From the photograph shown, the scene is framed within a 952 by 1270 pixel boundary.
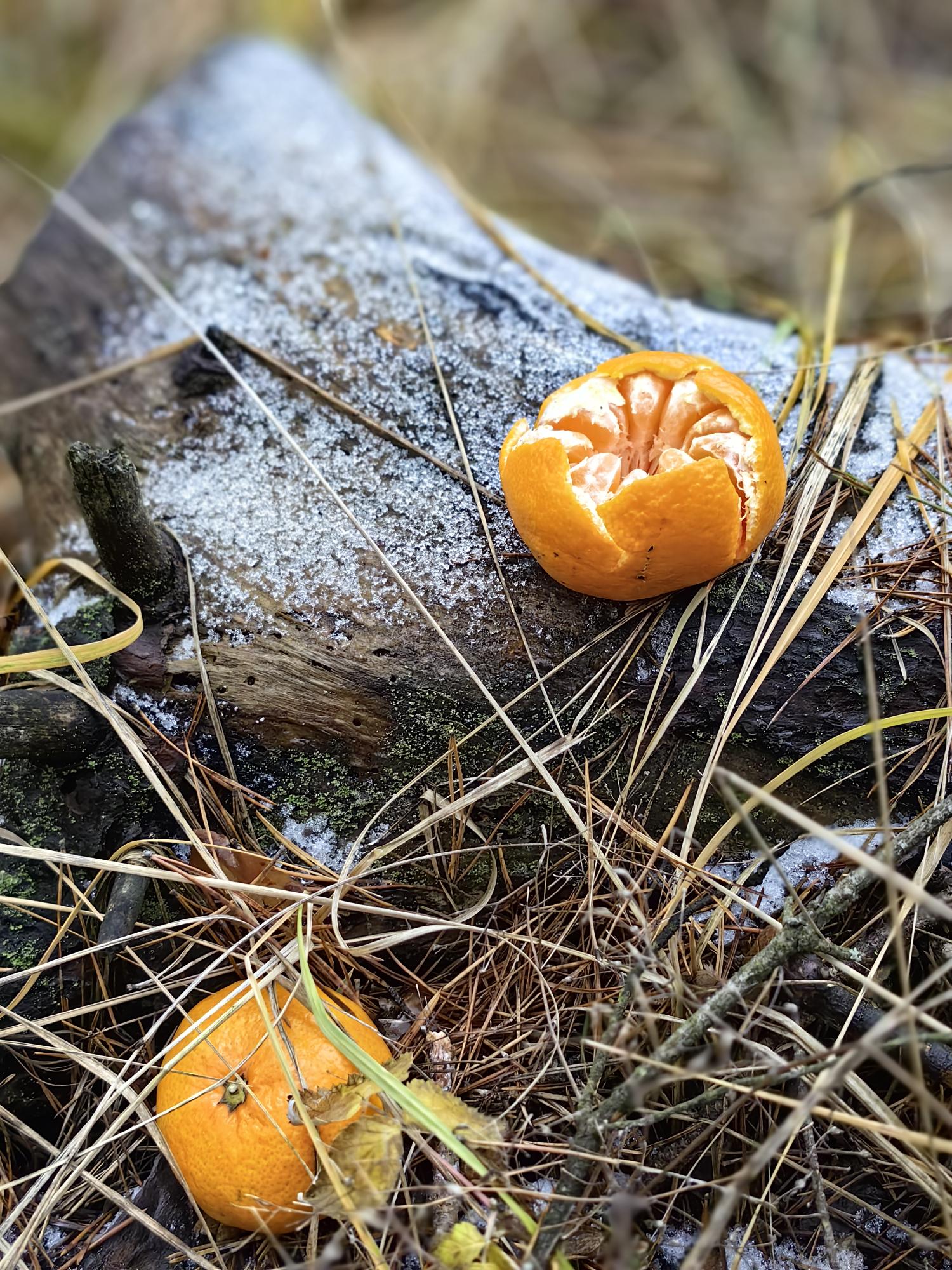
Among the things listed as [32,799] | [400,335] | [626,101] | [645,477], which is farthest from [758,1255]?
[626,101]

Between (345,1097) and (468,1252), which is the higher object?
(345,1097)

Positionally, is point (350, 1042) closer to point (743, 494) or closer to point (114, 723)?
point (114, 723)

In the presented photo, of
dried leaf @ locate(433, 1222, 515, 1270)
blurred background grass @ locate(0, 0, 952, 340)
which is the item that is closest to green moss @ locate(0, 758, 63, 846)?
dried leaf @ locate(433, 1222, 515, 1270)

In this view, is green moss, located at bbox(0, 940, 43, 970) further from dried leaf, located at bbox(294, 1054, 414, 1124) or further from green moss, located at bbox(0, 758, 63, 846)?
dried leaf, located at bbox(294, 1054, 414, 1124)

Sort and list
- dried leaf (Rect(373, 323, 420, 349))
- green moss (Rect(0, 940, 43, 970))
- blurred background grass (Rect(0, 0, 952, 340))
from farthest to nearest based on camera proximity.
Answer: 1. blurred background grass (Rect(0, 0, 952, 340))
2. dried leaf (Rect(373, 323, 420, 349))
3. green moss (Rect(0, 940, 43, 970))

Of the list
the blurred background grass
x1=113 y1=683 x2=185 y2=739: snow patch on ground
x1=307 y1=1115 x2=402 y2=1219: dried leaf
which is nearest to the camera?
x1=307 y1=1115 x2=402 y2=1219: dried leaf

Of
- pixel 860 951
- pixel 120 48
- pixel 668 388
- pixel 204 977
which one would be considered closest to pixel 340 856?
pixel 204 977

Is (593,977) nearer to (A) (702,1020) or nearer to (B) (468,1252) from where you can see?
(A) (702,1020)
